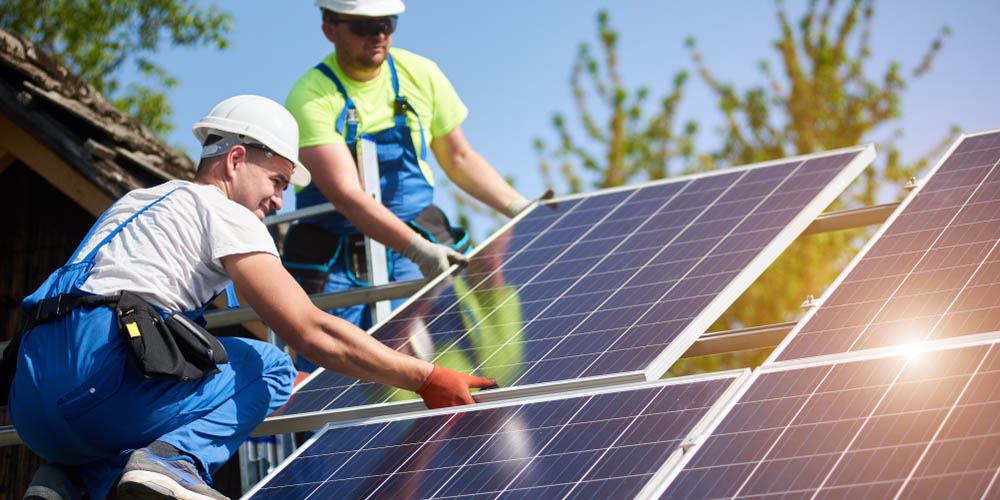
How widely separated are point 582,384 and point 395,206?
3.26 metres

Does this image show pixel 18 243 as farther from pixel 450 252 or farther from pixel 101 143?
pixel 450 252

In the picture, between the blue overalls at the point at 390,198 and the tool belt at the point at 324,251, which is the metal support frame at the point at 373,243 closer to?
the blue overalls at the point at 390,198

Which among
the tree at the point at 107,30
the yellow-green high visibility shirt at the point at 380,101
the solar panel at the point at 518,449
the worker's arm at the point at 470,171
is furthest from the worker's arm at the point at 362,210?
the tree at the point at 107,30

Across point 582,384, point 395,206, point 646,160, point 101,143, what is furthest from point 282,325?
point 646,160

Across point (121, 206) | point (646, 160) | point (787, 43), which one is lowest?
point (646, 160)

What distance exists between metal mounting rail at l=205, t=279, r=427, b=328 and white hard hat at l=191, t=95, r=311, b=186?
210 centimetres

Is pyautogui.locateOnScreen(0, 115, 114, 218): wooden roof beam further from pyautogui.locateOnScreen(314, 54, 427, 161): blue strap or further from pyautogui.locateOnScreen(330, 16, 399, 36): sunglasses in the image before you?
pyautogui.locateOnScreen(330, 16, 399, 36): sunglasses

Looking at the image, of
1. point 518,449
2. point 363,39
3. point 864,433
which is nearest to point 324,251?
point 363,39

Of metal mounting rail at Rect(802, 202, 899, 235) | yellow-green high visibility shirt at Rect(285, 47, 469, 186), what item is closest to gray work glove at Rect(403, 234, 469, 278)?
yellow-green high visibility shirt at Rect(285, 47, 469, 186)

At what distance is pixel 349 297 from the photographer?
7.49 metres

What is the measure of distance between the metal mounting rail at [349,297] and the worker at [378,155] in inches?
7.3

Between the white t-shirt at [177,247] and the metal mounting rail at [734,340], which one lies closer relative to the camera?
the white t-shirt at [177,247]

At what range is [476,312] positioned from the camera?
6660 millimetres

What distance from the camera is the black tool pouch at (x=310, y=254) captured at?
8281 millimetres
